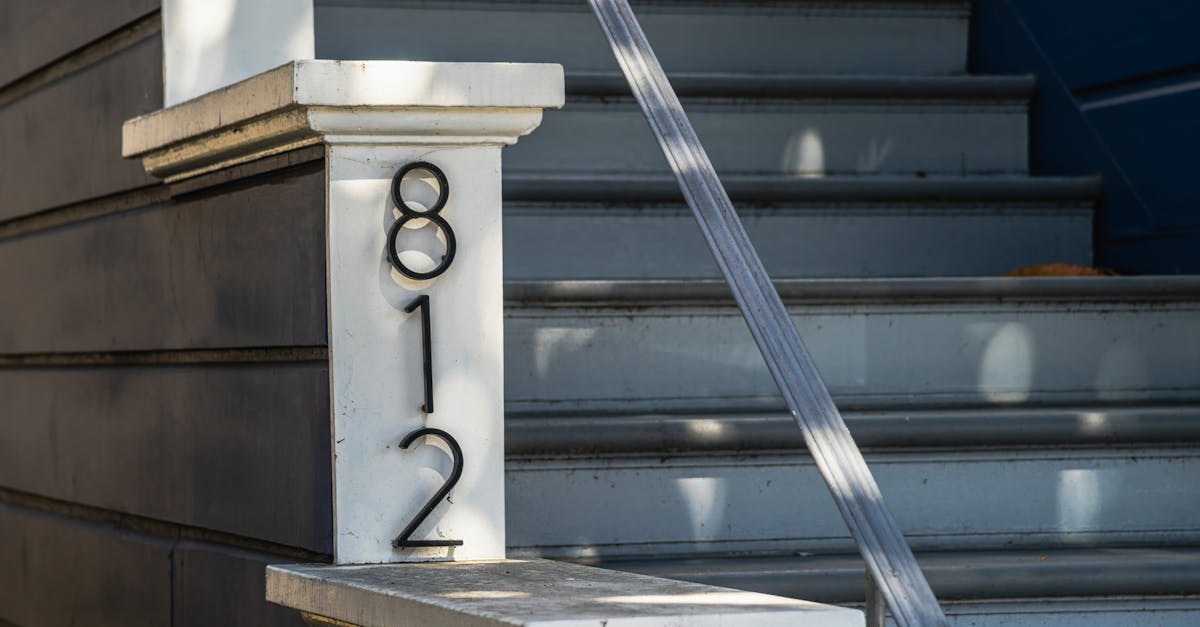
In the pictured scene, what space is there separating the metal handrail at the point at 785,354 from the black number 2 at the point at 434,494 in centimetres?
36

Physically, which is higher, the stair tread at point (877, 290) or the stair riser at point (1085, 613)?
the stair tread at point (877, 290)

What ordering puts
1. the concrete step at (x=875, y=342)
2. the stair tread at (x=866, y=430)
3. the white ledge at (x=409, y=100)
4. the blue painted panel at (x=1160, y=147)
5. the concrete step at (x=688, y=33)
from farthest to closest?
the concrete step at (x=688, y=33) → the blue painted panel at (x=1160, y=147) → the concrete step at (x=875, y=342) → the stair tread at (x=866, y=430) → the white ledge at (x=409, y=100)

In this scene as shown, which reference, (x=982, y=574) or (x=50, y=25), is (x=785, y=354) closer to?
(x=982, y=574)

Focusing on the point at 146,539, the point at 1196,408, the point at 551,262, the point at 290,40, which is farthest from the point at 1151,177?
the point at 146,539

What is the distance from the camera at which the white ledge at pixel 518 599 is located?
1.21 m

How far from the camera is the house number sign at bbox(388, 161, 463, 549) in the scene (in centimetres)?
163

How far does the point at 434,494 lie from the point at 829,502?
2.66ft

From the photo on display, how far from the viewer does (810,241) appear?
2863mm

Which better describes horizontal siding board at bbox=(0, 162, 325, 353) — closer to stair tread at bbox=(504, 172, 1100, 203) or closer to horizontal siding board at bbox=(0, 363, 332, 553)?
horizontal siding board at bbox=(0, 363, 332, 553)

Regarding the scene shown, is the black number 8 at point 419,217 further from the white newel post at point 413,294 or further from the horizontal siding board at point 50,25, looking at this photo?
the horizontal siding board at point 50,25

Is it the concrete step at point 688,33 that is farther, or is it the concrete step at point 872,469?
the concrete step at point 688,33

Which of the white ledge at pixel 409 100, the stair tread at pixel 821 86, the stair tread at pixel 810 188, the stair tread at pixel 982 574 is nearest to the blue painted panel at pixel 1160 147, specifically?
the stair tread at pixel 810 188

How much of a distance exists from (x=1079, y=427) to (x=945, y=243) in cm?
68

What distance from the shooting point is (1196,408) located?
2355 mm
